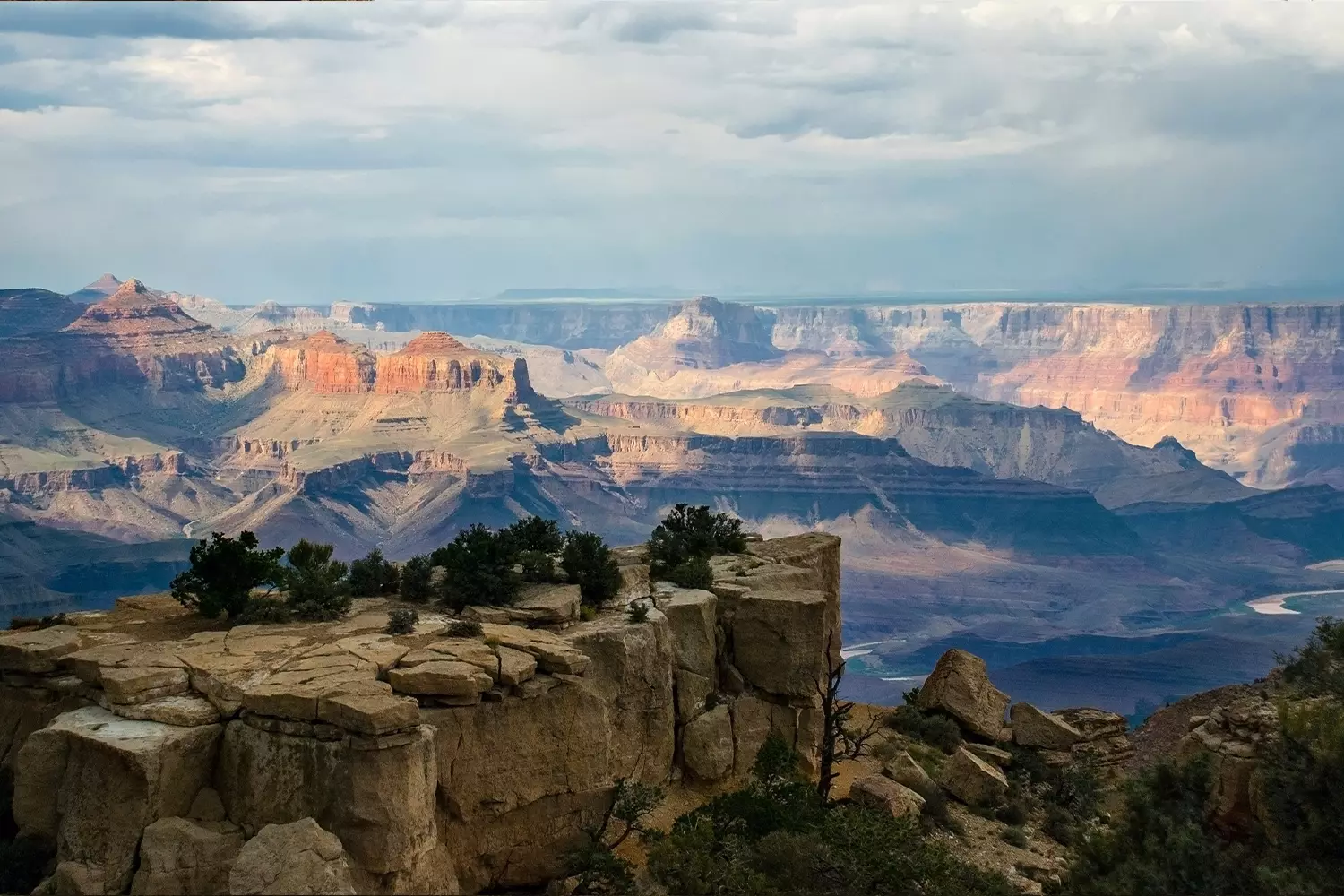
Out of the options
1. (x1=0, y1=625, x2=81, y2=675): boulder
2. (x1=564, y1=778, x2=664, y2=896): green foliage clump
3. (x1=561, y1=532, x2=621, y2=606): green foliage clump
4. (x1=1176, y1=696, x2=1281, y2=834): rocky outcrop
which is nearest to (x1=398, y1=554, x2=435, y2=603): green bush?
(x1=561, y1=532, x2=621, y2=606): green foliage clump

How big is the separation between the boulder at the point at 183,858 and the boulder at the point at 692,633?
11.0 metres

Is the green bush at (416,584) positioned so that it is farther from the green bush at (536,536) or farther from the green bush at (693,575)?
the green bush at (693,575)

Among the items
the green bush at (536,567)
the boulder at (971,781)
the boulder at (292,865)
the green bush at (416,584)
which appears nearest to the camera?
the boulder at (292,865)

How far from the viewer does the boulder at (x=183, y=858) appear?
2205 cm

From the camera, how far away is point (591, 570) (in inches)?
1262

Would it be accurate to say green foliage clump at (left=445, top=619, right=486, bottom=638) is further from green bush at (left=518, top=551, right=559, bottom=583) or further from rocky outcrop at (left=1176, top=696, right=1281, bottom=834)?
rocky outcrop at (left=1176, top=696, right=1281, bottom=834)

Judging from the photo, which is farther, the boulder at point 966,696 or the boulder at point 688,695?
the boulder at point 966,696

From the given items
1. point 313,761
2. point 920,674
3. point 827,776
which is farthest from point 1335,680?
point 920,674

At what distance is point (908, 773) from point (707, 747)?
6.61 meters

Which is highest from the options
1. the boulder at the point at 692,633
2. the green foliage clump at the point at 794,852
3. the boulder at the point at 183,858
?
the boulder at the point at 692,633

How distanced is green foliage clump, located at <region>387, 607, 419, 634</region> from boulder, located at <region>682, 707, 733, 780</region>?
638 cm

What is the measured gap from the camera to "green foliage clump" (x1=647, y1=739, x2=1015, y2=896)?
2544 centimetres

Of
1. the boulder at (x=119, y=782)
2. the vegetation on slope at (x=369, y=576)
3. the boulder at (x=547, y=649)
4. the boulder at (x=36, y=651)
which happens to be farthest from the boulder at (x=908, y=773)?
the boulder at (x=36, y=651)

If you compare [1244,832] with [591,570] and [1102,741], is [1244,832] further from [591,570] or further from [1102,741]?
[1102,741]
